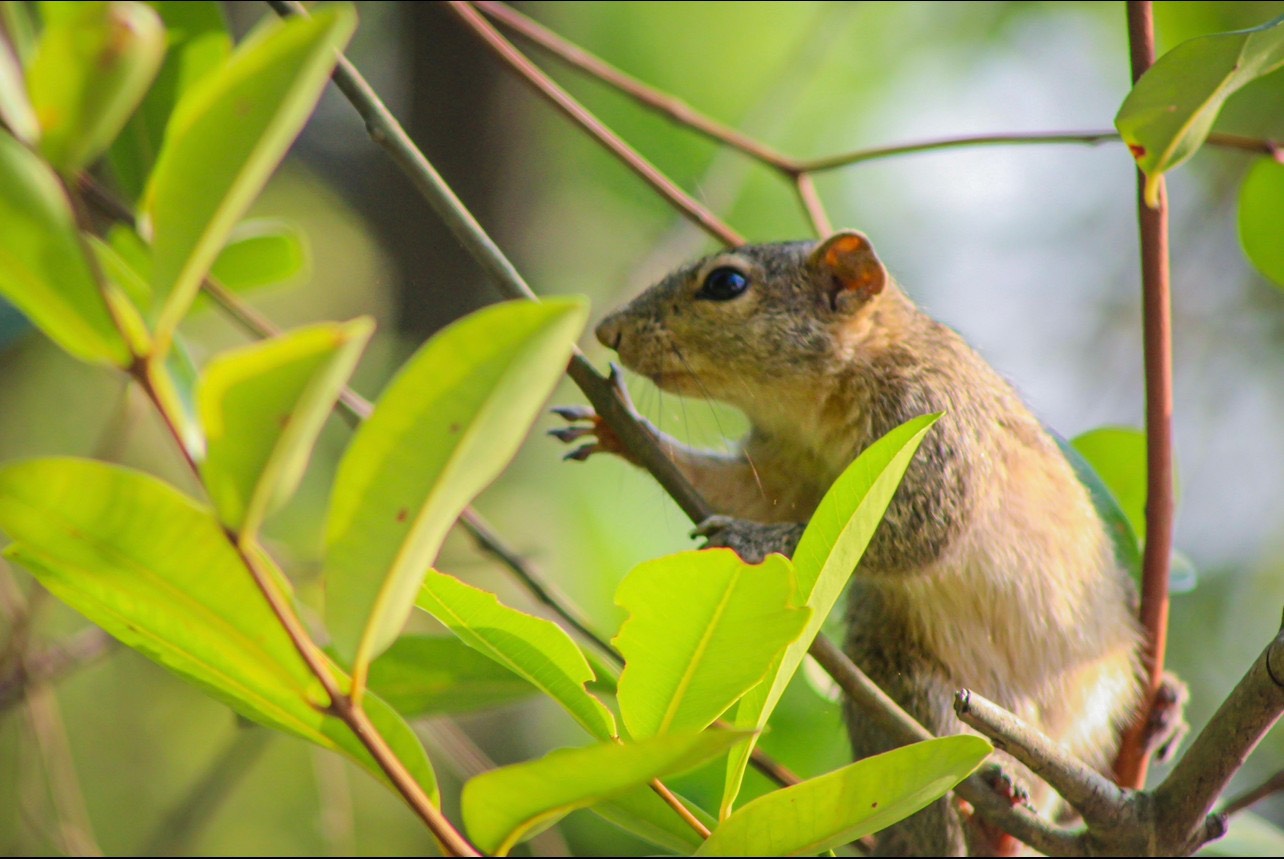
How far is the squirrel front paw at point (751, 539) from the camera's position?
6.40 ft

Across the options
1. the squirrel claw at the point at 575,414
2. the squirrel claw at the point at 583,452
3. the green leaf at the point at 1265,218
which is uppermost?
the green leaf at the point at 1265,218

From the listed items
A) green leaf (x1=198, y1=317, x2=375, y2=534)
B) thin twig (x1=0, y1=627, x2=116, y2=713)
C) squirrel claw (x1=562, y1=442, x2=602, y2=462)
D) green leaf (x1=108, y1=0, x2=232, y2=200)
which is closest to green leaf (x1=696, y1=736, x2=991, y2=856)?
green leaf (x1=198, y1=317, x2=375, y2=534)

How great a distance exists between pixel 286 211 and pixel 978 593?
385cm

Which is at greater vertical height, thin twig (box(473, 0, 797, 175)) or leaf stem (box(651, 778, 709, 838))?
thin twig (box(473, 0, 797, 175))

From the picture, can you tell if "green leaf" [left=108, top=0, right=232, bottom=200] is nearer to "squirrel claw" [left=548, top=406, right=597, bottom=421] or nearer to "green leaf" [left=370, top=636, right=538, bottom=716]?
"squirrel claw" [left=548, top=406, right=597, bottom=421]

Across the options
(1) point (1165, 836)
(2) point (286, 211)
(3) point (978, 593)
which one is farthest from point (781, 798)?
(2) point (286, 211)

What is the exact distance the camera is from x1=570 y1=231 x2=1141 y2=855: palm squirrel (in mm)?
2223

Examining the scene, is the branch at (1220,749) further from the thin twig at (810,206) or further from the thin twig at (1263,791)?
the thin twig at (810,206)

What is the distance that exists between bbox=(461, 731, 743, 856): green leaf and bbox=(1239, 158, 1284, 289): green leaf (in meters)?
1.49

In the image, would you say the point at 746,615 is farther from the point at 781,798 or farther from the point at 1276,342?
the point at 1276,342

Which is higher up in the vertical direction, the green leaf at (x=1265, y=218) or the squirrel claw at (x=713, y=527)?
the green leaf at (x=1265, y=218)

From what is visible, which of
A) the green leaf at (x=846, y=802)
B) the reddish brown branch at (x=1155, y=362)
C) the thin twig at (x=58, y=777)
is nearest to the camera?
the green leaf at (x=846, y=802)

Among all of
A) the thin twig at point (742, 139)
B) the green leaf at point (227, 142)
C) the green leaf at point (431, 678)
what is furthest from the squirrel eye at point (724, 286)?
the green leaf at point (227, 142)

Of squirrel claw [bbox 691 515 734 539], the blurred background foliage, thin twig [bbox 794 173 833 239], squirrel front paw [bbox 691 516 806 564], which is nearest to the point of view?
squirrel claw [bbox 691 515 734 539]
